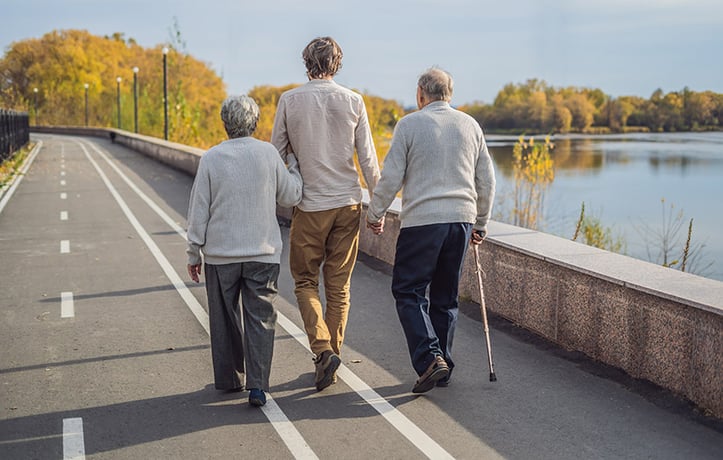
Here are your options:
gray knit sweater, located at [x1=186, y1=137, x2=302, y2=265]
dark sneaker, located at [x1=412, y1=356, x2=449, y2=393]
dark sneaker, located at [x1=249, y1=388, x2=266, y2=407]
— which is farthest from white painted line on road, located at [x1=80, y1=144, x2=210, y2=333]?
dark sneaker, located at [x1=412, y1=356, x2=449, y2=393]

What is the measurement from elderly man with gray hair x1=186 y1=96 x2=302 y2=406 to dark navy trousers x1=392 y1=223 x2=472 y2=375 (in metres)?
0.82

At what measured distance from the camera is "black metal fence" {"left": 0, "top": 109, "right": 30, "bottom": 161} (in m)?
28.9

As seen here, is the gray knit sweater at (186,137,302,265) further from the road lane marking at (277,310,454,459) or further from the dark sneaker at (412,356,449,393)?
the dark sneaker at (412,356,449,393)

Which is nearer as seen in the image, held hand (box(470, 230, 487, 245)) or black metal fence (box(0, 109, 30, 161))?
held hand (box(470, 230, 487, 245))

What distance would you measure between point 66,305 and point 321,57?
13.7ft

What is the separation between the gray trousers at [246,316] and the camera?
17.6 ft

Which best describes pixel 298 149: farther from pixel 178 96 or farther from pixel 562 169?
pixel 178 96

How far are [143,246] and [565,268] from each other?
7.18 m

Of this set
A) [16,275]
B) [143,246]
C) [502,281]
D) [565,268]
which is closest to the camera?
[565,268]

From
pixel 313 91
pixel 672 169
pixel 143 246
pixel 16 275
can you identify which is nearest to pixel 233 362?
pixel 313 91

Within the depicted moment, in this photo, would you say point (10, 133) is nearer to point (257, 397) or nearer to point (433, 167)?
point (257, 397)

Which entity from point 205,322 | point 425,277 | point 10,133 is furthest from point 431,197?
point 10,133

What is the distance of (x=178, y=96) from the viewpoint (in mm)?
40875

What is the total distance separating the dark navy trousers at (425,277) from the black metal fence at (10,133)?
24824 millimetres
